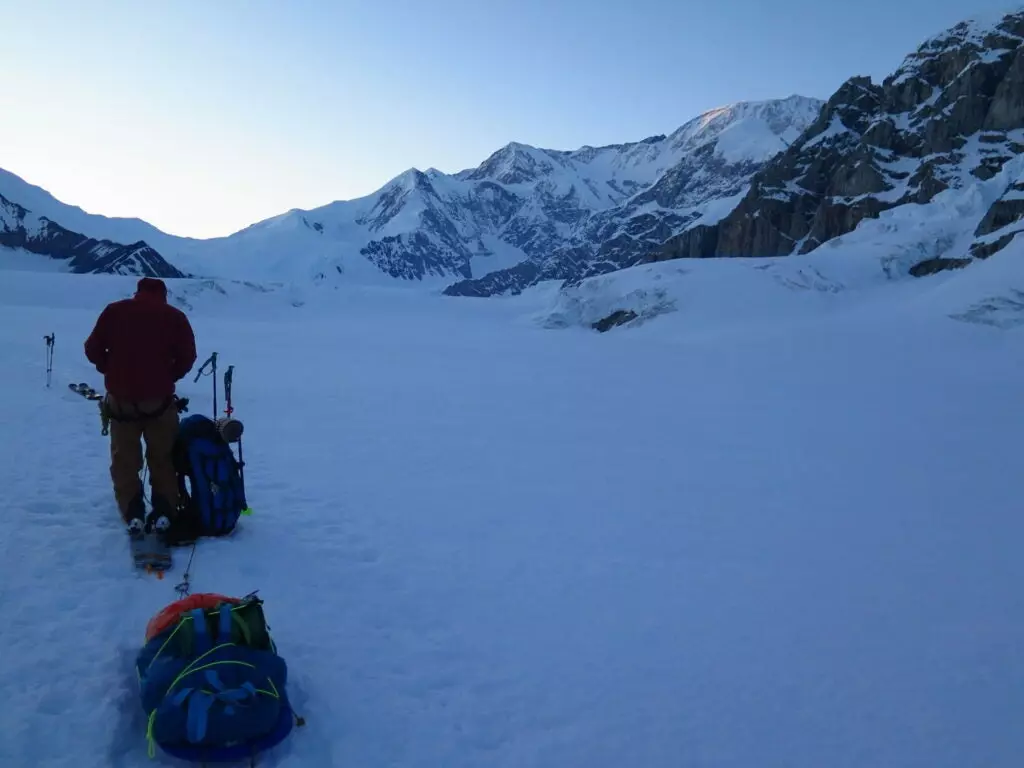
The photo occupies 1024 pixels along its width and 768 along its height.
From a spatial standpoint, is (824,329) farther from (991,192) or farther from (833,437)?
(991,192)

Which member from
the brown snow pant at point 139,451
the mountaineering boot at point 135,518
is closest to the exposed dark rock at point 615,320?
the brown snow pant at point 139,451

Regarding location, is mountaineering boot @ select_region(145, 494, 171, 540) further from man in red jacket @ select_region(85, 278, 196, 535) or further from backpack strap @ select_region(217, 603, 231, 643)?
backpack strap @ select_region(217, 603, 231, 643)

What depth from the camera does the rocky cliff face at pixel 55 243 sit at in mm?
133337

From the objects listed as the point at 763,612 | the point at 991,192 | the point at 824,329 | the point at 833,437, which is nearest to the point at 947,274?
the point at 991,192

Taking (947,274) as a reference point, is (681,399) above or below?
below

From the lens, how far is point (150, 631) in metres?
3.65

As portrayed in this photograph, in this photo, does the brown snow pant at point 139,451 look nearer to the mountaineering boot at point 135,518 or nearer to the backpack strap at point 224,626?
the mountaineering boot at point 135,518

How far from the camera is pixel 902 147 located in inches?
2635

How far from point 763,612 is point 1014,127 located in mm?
73353

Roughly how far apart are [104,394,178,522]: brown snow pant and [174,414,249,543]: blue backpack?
0.12 m

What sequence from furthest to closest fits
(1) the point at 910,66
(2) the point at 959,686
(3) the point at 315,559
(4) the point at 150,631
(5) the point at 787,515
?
(1) the point at 910,66 → (5) the point at 787,515 → (3) the point at 315,559 → (2) the point at 959,686 → (4) the point at 150,631

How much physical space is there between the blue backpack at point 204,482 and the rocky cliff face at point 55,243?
137 m

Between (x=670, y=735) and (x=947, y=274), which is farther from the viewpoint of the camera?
(x=947, y=274)

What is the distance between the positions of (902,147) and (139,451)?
260ft
